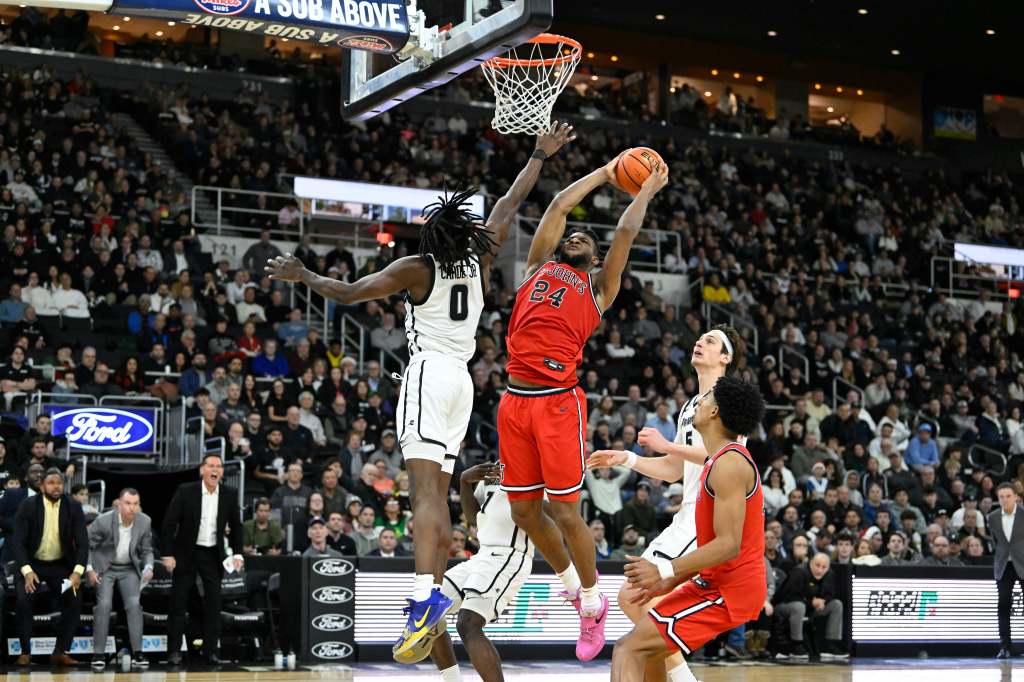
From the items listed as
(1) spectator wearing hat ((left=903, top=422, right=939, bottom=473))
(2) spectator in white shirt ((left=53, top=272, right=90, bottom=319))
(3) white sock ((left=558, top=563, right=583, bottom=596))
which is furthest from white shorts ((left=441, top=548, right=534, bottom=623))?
(1) spectator wearing hat ((left=903, top=422, right=939, bottom=473))

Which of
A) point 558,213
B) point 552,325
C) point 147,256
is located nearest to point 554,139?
point 558,213

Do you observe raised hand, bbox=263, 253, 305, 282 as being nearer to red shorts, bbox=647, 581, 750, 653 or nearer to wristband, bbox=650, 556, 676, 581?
wristband, bbox=650, 556, 676, 581

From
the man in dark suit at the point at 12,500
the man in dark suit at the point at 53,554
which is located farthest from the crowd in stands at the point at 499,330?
the man in dark suit at the point at 53,554

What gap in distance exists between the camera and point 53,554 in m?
12.3

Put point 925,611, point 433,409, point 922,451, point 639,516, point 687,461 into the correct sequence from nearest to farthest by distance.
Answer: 1. point 433,409
2. point 687,461
3. point 925,611
4. point 639,516
5. point 922,451

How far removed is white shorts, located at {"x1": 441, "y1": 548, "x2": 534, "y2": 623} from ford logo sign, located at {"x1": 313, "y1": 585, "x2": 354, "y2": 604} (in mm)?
5232

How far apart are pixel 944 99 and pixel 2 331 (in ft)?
94.1

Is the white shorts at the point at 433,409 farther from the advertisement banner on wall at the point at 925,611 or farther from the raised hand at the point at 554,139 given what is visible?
the advertisement banner on wall at the point at 925,611

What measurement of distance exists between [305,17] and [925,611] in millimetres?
11188

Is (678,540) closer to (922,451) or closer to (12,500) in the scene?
(12,500)

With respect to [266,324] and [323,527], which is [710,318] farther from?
[323,527]

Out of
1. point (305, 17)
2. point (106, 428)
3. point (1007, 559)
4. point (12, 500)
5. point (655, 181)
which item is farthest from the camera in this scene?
point (1007, 559)

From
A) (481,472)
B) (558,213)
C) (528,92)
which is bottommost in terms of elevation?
(481,472)

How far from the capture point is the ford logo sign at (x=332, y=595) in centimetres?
1241
